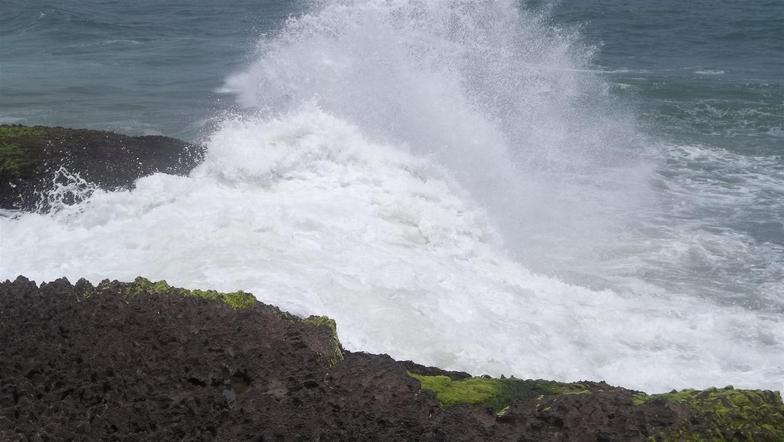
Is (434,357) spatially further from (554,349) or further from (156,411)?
(156,411)

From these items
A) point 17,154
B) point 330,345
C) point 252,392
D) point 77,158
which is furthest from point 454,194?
point 252,392

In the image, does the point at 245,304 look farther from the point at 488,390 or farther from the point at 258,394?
the point at 488,390

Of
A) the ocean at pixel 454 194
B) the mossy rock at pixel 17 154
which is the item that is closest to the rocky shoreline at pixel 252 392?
the ocean at pixel 454 194

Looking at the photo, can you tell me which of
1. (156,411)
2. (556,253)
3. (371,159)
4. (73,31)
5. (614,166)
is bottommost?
(156,411)

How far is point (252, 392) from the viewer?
12.6ft

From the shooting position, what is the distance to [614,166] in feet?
53.1

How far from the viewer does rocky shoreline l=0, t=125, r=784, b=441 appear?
3.57 m

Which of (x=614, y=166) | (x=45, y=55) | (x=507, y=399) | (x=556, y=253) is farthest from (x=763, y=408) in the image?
(x=45, y=55)

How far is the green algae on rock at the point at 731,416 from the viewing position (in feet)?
12.3

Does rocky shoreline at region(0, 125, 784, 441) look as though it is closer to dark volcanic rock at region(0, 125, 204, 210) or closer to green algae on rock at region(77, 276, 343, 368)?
green algae on rock at region(77, 276, 343, 368)

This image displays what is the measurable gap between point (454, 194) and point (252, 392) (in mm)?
8249

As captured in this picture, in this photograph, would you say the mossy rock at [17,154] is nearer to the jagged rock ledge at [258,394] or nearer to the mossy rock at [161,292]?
the mossy rock at [161,292]

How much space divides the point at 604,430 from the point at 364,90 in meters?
13.2

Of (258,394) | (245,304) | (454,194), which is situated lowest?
(258,394)
